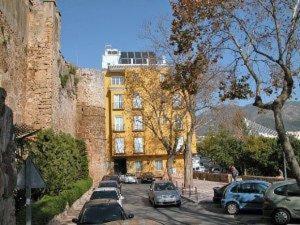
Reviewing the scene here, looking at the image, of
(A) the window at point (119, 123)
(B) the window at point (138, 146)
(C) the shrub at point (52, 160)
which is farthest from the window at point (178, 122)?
(A) the window at point (119, 123)

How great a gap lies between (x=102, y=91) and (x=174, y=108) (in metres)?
8.48

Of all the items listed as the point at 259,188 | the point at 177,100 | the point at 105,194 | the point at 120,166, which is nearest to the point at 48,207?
the point at 105,194

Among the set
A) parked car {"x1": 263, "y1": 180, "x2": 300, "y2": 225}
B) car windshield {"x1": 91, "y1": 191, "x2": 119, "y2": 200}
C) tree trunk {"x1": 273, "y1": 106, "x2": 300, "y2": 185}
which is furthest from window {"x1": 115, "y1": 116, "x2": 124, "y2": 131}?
tree trunk {"x1": 273, "y1": 106, "x2": 300, "y2": 185}

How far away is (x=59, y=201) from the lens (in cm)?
2198

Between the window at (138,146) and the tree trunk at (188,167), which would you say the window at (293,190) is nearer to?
the tree trunk at (188,167)

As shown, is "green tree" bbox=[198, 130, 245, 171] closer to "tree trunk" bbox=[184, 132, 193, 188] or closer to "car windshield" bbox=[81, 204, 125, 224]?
"tree trunk" bbox=[184, 132, 193, 188]

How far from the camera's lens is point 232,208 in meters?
23.5

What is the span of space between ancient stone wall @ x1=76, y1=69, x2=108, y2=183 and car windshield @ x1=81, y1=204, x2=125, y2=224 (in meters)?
32.7

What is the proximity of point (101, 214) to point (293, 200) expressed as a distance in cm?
776

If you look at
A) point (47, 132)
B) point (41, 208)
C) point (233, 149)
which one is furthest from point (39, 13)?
point (233, 149)

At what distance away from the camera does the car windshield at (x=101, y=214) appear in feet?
49.0

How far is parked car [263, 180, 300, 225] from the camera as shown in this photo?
19.0 meters

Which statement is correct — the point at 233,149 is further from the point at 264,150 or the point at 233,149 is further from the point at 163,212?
the point at 163,212

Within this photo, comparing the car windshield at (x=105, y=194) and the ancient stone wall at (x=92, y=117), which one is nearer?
the car windshield at (x=105, y=194)
